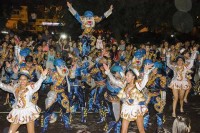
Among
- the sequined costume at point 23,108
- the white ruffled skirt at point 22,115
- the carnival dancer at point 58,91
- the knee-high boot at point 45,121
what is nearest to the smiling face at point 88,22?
the carnival dancer at point 58,91

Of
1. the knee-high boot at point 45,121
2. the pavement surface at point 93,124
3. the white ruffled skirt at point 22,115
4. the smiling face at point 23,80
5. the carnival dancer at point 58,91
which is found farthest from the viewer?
the pavement surface at point 93,124

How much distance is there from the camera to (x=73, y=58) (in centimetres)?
882

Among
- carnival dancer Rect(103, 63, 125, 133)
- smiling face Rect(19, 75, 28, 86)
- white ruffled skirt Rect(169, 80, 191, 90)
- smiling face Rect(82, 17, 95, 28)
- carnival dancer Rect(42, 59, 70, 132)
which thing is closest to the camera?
smiling face Rect(19, 75, 28, 86)

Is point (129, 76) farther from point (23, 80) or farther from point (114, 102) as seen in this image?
point (23, 80)

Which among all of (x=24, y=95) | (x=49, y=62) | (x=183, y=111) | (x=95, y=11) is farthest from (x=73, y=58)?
(x=95, y=11)

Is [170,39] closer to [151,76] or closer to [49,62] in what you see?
[49,62]

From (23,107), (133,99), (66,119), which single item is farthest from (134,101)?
(66,119)

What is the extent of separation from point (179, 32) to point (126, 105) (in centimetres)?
2330

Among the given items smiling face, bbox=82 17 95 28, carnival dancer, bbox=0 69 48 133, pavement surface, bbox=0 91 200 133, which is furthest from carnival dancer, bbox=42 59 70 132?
smiling face, bbox=82 17 95 28

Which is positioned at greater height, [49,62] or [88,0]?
[88,0]

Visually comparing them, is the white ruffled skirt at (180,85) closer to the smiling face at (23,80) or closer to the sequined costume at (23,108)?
the sequined costume at (23,108)

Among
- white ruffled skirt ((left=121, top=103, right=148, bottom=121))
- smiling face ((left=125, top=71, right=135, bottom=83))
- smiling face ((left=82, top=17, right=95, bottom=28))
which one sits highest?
smiling face ((left=82, top=17, right=95, bottom=28))

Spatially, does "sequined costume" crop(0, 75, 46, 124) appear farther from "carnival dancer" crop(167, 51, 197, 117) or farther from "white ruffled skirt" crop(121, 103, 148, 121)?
"carnival dancer" crop(167, 51, 197, 117)

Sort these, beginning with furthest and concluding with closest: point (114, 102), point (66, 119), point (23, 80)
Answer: point (66, 119) < point (114, 102) < point (23, 80)
